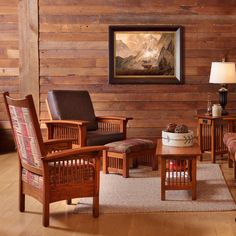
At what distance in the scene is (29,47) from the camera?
598cm

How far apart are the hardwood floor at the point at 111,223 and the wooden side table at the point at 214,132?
199 cm

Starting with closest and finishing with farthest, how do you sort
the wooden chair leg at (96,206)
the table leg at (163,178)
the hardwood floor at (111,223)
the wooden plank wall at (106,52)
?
Answer: the hardwood floor at (111,223), the wooden chair leg at (96,206), the table leg at (163,178), the wooden plank wall at (106,52)

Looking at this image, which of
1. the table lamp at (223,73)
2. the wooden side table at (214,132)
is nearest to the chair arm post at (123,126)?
→ the wooden side table at (214,132)

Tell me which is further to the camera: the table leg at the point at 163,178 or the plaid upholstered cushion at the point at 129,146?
the plaid upholstered cushion at the point at 129,146

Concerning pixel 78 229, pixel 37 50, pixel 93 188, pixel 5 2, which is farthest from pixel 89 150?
pixel 5 2

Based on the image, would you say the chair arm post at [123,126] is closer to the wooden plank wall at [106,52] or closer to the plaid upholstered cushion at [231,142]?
the wooden plank wall at [106,52]

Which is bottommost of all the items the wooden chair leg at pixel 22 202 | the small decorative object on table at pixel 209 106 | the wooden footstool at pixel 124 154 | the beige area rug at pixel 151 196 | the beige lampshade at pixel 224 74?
the beige area rug at pixel 151 196

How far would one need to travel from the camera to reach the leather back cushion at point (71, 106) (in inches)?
195

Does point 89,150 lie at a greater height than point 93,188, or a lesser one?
greater

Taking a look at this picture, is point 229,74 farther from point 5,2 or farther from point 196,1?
point 5,2

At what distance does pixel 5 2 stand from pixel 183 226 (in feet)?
14.4

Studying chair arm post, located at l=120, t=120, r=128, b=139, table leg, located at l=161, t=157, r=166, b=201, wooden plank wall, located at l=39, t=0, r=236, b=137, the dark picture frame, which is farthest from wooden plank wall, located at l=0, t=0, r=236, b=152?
table leg, located at l=161, t=157, r=166, b=201

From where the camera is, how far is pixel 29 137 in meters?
2.89

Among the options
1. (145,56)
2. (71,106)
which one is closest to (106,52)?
(145,56)
